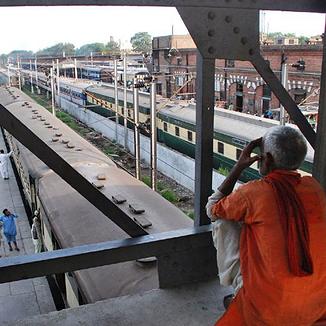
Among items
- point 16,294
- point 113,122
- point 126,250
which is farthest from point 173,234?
point 113,122

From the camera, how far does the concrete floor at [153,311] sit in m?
2.75

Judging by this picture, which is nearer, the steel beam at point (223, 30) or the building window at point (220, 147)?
the steel beam at point (223, 30)

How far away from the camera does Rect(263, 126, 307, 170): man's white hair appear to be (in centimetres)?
186

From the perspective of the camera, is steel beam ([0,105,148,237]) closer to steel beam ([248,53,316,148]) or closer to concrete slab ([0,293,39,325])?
steel beam ([248,53,316,148])

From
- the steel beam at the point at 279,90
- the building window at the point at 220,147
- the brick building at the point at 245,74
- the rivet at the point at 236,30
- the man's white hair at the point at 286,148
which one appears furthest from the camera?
the brick building at the point at 245,74

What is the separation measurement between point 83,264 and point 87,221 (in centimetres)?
196

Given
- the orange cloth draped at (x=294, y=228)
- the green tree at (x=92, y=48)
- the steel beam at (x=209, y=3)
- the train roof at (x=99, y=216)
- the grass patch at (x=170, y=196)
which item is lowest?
the grass patch at (x=170, y=196)

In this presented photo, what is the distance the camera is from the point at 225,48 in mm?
2664

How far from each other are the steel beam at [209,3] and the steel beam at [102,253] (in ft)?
4.63

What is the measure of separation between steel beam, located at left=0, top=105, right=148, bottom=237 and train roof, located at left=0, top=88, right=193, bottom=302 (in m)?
0.83

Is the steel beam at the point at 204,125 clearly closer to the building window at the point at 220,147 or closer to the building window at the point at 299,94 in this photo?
the building window at the point at 220,147

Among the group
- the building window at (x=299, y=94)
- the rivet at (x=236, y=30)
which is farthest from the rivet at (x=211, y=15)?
the building window at (x=299, y=94)

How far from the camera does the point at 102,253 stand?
2727 millimetres

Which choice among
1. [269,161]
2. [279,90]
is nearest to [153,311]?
[269,161]
